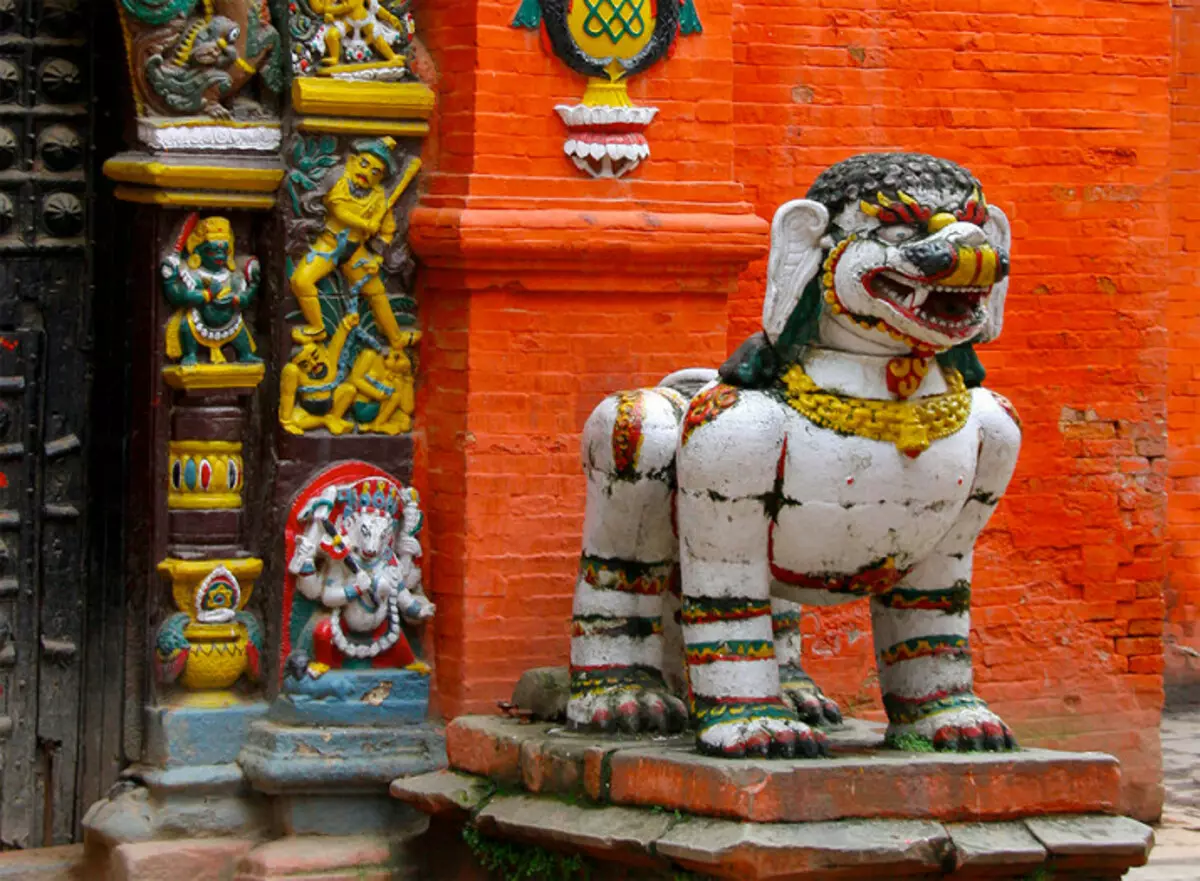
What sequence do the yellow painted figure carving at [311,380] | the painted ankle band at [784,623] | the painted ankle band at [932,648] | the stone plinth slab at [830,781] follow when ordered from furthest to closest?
1. the yellow painted figure carving at [311,380]
2. the painted ankle band at [784,623]
3. the painted ankle band at [932,648]
4. the stone plinth slab at [830,781]

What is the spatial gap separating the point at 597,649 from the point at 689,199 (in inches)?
59.9

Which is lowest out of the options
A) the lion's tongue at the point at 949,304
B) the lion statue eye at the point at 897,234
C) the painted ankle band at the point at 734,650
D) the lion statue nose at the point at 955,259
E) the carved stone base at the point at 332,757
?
the carved stone base at the point at 332,757

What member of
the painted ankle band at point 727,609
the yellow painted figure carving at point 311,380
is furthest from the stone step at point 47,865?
the painted ankle band at point 727,609

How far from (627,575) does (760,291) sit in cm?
160

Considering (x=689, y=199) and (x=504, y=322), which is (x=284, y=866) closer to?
(x=504, y=322)

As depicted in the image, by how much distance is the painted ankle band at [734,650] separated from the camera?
6.65 m

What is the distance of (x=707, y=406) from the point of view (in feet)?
21.9

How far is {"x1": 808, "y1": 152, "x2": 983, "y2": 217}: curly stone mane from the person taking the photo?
21.4ft

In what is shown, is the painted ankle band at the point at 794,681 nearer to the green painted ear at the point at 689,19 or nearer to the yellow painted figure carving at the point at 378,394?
the yellow painted figure carving at the point at 378,394

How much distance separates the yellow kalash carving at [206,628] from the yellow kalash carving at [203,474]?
0.57 ft

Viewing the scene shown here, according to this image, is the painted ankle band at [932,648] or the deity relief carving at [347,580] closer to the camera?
the painted ankle band at [932,648]

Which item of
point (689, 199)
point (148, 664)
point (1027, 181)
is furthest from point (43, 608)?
point (1027, 181)

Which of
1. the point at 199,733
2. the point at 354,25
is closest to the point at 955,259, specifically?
the point at 354,25

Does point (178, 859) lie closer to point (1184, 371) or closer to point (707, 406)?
point (707, 406)
